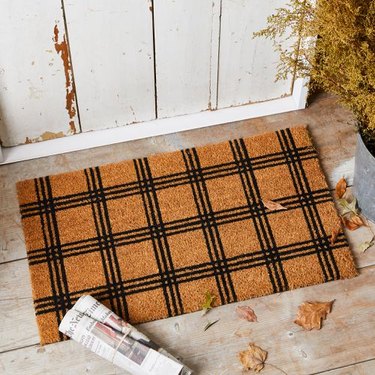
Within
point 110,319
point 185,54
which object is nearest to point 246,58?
point 185,54

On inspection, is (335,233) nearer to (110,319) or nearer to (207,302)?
(207,302)

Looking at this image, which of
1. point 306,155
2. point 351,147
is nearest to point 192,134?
point 306,155

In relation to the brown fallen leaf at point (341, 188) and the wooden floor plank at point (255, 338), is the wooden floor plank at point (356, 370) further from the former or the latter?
the brown fallen leaf at point (341, 188)

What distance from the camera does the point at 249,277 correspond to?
193 centimetres

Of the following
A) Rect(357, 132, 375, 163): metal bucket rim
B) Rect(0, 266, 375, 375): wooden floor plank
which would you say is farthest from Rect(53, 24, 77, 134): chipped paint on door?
Rect(357, 132, 375, 163): metal bucket rim

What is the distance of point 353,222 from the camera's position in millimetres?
2027

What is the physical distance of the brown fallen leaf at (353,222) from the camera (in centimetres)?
202

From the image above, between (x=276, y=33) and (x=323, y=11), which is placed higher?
(x=323, y=11)

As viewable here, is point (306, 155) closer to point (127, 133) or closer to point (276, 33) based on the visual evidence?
point (276, 33)

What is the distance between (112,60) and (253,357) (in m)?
0.90

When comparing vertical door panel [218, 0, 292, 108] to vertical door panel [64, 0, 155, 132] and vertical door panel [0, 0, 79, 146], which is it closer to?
vertical door panel [64, 0, 155, 132]

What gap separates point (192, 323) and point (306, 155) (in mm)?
647

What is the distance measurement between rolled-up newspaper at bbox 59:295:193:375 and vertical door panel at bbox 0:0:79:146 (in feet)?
1.87

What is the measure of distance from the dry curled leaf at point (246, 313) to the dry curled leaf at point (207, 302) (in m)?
0.07
